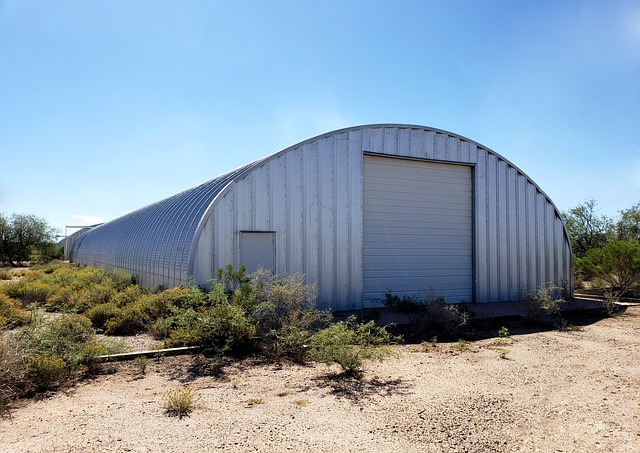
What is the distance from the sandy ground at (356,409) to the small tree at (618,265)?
11.2 metres

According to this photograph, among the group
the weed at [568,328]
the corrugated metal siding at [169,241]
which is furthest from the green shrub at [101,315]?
the weed at [568,328]

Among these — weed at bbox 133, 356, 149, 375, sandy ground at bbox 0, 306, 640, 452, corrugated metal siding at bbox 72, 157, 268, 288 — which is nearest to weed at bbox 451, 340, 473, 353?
sandy ground at bbox 0, 306, 640, 452

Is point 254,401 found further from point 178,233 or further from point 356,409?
point 178,233

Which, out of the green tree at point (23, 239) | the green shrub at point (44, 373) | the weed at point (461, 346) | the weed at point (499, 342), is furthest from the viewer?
the green tree at point (23, 239)

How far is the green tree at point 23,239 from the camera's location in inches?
1912

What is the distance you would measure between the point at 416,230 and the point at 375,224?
189 centimetres

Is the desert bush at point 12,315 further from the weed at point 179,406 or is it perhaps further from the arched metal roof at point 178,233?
the weed at point 179,406

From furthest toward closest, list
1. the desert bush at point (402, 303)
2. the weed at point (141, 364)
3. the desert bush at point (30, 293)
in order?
the desert bush at point (30, 293) → the desert bush at point (402, 303) → the weed at point (141, 364)

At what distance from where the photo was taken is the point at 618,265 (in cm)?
1798

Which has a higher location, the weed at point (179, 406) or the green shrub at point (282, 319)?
the green shrub at point (282, 319)

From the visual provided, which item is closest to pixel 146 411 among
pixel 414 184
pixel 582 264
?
pixel 414 184

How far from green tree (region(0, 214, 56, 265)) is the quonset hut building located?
38.9 meters

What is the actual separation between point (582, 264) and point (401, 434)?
61.3ft

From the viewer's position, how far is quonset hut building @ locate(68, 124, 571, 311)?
1300 centimetres
